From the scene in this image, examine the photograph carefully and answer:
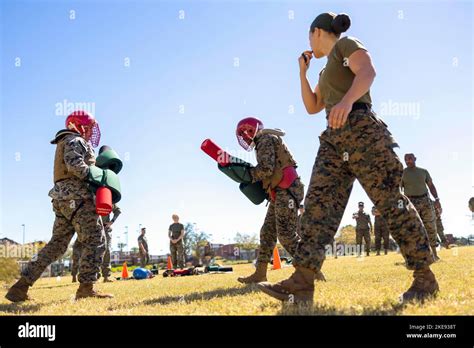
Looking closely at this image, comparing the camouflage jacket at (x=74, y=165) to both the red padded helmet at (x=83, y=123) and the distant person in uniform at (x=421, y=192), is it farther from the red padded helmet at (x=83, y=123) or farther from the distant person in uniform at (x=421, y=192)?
the distant person in uniform at (x=421, y=192)

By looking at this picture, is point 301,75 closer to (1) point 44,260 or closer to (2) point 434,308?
(2) point 434,308

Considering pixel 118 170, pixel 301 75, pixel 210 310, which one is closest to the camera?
pixel 210 310

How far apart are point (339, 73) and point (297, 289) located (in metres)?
1.91

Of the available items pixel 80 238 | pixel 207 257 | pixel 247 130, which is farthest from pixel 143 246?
pixel 247 130

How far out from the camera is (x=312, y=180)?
3795 mm

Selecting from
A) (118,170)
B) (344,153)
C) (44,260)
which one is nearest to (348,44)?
(344,153)

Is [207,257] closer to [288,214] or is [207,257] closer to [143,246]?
[143,246]

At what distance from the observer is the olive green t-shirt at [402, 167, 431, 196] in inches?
426

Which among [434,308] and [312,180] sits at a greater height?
[312,180]

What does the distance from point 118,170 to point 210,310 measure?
3772mm

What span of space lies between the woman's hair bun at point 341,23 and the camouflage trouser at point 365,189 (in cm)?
85

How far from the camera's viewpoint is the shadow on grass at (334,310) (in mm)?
3086
